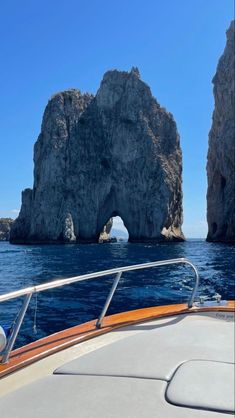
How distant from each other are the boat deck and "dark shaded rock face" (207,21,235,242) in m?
62.1

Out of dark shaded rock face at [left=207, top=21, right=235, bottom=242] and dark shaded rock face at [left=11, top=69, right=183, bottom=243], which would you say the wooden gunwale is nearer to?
dark shaded rock face at [left=207, top=21, right=235, bottom=242]

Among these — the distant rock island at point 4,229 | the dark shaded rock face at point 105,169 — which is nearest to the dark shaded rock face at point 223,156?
the dark shaded rock face at point 105,169

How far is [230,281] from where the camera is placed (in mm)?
16469

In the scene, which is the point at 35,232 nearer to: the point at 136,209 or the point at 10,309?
the point at 136,209

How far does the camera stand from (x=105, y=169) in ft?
278

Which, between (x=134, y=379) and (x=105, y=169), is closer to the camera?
(x=134, y=379)

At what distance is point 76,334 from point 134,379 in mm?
1359

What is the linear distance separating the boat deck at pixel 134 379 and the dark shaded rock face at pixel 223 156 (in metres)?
62.1

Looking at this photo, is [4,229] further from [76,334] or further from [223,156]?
[76,334]

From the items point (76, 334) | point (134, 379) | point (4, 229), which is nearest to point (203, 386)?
point (134, 379)

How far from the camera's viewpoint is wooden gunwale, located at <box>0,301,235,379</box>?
3.20 m

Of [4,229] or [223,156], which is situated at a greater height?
[223,156]

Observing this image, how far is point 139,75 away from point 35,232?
45875mm

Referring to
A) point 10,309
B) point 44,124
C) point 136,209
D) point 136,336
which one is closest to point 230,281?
point 10,309
